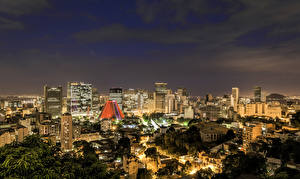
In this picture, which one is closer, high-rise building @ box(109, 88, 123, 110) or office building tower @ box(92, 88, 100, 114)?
office building tower @ box(92, 88, 100, 114)

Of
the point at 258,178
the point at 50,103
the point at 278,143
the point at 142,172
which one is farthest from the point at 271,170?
the point at 50,103

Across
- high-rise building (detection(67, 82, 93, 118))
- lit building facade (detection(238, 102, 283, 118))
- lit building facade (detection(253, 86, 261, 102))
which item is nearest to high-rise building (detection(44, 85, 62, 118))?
high-rise building (detection(67, 82, 93, 118))

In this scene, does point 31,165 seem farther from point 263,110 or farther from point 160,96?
point 160,96

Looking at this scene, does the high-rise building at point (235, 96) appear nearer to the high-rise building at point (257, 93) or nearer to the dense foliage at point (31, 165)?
the high-rise building at point (257, 93)

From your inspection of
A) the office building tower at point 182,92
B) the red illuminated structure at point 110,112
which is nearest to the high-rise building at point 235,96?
the office building tower at point 182,92

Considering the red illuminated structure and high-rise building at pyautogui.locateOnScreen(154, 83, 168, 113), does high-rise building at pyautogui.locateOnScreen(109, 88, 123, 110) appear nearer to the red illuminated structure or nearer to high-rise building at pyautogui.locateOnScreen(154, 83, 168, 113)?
high-rise building at pyautogui.locateOnScreen(154, 83, 168, 113)

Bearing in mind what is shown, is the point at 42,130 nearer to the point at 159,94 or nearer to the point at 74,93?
the point at 74,93
